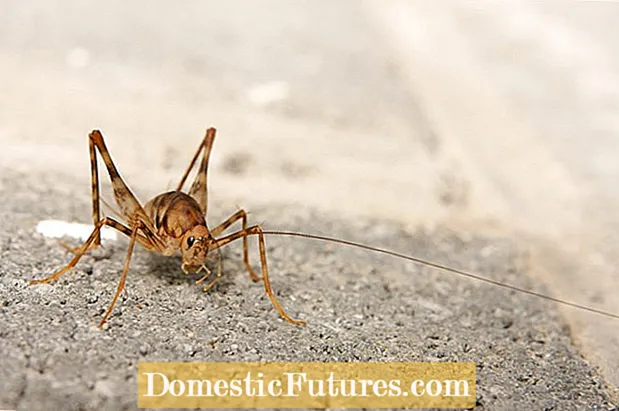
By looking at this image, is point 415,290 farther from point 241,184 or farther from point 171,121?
point 171,121

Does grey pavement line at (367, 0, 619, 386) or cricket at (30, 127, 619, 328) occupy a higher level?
grey pavement line at (367, 0, 619, 386)

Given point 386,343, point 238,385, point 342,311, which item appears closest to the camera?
point 238,385

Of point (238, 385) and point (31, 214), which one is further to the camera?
point (31, 214)

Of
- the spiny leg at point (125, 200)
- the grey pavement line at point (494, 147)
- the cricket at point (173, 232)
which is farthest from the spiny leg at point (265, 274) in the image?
the grey pavement line at point (494, 147)

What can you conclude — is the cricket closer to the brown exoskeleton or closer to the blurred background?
the brown exoskeleton

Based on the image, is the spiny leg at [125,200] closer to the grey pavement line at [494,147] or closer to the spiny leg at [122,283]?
the spiny leg at [122,283]

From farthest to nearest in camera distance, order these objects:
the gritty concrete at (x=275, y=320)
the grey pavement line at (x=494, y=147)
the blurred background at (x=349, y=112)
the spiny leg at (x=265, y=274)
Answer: the blurred background at (x=349, y=112) → the grey pavement line at (x=494, y=147) → the spiny leg at (x=265, y=274) → the gritty concrete at (x=275, y=320)

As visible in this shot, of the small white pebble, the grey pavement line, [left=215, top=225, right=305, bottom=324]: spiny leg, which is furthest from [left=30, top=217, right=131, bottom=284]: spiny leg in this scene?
the grey pavement line

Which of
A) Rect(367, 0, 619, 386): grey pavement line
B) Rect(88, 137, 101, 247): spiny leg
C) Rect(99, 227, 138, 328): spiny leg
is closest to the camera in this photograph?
Rect(99, 227, 138, 328): spiny leg

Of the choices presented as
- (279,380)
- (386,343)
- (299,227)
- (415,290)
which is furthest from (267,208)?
(279,380)
